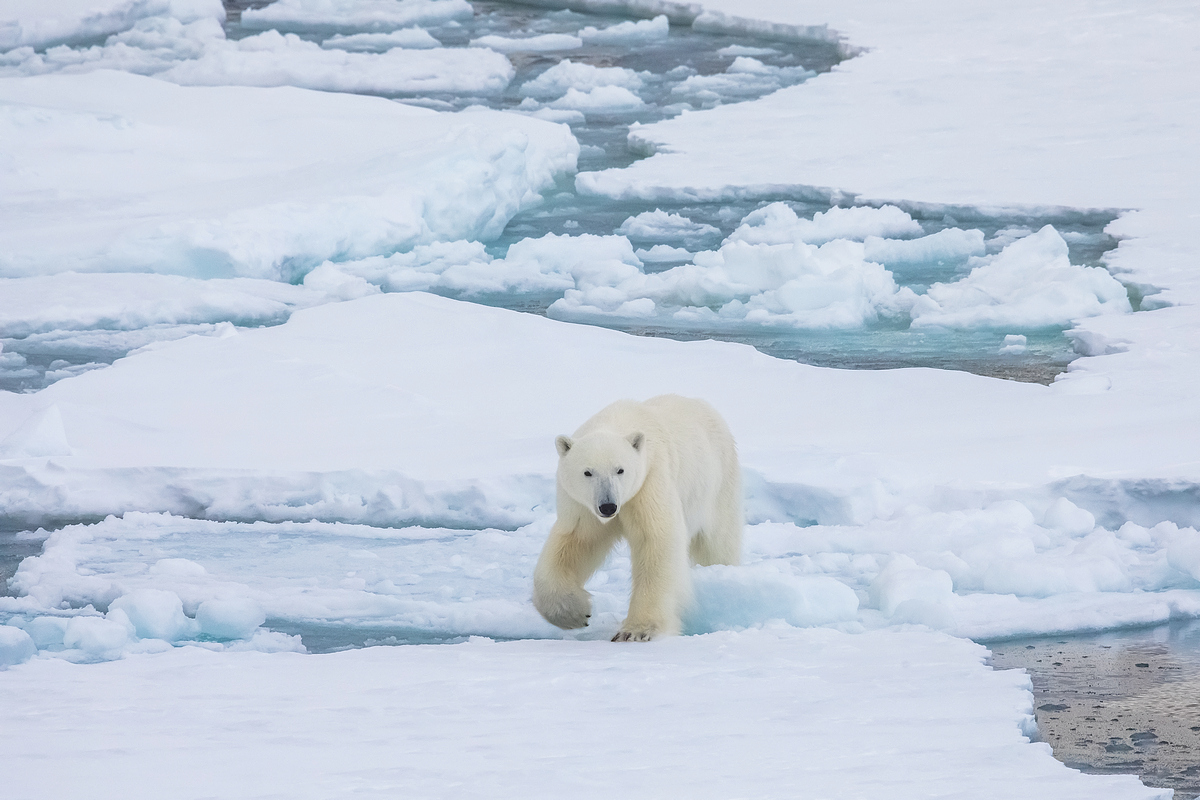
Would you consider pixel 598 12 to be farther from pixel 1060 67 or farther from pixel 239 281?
pixel 239 281

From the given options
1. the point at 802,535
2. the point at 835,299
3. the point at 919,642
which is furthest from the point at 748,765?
the point at 835,299

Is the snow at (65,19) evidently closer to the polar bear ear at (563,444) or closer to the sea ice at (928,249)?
the sea ice at (928,249)

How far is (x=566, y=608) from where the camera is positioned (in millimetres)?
2988

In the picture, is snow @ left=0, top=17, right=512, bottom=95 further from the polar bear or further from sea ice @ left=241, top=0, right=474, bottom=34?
the polar bear

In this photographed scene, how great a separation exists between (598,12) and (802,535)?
15260 mm

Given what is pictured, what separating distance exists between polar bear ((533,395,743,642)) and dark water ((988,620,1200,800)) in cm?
72

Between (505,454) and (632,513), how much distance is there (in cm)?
117

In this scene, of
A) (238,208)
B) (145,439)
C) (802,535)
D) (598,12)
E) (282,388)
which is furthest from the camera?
(598,12)

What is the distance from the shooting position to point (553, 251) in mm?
7305

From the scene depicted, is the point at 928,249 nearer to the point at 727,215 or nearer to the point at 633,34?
the point at 727,215

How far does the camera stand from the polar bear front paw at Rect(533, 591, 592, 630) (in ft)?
9.79

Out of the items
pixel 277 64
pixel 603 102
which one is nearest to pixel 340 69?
pixel 277 64

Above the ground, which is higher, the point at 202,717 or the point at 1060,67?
the point at 1060,67

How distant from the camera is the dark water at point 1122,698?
2.37m
